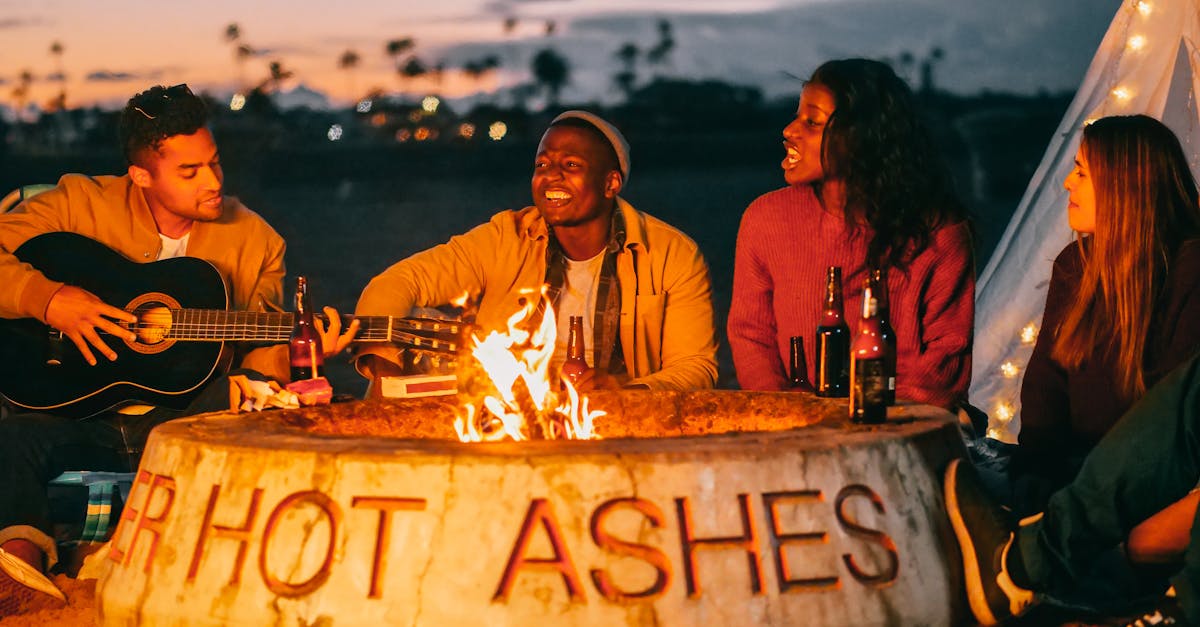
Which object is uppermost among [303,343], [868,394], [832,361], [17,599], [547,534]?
[303,343]

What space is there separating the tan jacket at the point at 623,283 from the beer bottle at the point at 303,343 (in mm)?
694

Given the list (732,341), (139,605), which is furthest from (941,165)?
(139,605)

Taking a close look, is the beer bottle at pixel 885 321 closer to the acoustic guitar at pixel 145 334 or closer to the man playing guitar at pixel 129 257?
the acoustic guitar at pixel 145 334

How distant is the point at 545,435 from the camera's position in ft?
17.8

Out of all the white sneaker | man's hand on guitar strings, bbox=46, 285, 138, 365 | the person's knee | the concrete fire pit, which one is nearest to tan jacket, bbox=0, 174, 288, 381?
man's hand on guitar strings, bbox=46, 285, 138, 365

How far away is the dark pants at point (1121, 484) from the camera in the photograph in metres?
4.71

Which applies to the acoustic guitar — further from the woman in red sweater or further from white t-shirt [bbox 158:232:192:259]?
the woman in red sweater

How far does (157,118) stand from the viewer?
6.68 metres

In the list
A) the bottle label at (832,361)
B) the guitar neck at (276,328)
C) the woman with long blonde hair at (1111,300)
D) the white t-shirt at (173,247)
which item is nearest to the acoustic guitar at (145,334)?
the guitar neck at (276,328)

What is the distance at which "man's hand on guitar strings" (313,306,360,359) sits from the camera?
20.4ft

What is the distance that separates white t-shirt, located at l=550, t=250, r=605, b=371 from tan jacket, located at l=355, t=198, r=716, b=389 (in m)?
0.12

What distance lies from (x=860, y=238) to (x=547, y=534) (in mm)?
2538

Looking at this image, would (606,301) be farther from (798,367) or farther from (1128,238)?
(1128,238)

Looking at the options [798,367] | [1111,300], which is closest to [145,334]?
[798,367]
